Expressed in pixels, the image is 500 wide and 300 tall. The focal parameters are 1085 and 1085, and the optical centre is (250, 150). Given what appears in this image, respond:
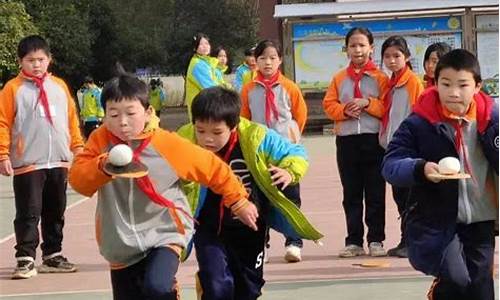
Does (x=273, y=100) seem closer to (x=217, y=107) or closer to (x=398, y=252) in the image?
(x=398, y=252)

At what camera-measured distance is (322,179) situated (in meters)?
14.3

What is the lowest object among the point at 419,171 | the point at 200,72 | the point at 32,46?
the point at 419,171

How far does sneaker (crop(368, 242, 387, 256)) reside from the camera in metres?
8.36

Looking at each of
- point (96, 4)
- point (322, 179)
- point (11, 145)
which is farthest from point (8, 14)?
point (11, 145)

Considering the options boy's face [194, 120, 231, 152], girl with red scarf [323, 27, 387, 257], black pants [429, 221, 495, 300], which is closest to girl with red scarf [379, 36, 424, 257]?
girl with red scarf [323, 27, 387, 257]

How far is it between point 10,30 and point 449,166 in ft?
74.9

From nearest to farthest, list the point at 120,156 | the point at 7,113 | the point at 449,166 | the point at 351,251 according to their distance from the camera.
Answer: the point at 449,166, the point at 120,156, the point at 7,113, the point at 351,251

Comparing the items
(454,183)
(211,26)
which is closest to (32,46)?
(454,183)

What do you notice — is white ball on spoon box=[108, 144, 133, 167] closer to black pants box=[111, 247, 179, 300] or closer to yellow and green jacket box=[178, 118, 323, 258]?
black pants box=[111, 247, 179, 300]

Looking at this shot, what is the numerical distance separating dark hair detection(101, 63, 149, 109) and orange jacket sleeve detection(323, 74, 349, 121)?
3.51 m

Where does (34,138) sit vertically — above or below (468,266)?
above

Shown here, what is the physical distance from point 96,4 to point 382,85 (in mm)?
28817

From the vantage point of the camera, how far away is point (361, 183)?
8.58 metres

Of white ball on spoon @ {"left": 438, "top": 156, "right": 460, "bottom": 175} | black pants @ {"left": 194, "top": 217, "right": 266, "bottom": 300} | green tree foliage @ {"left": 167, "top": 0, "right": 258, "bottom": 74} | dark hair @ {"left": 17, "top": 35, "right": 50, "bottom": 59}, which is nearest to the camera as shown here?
white ball on spoon @ {"left": 438, "top": 156, "right": 460, "bottom": 175}
